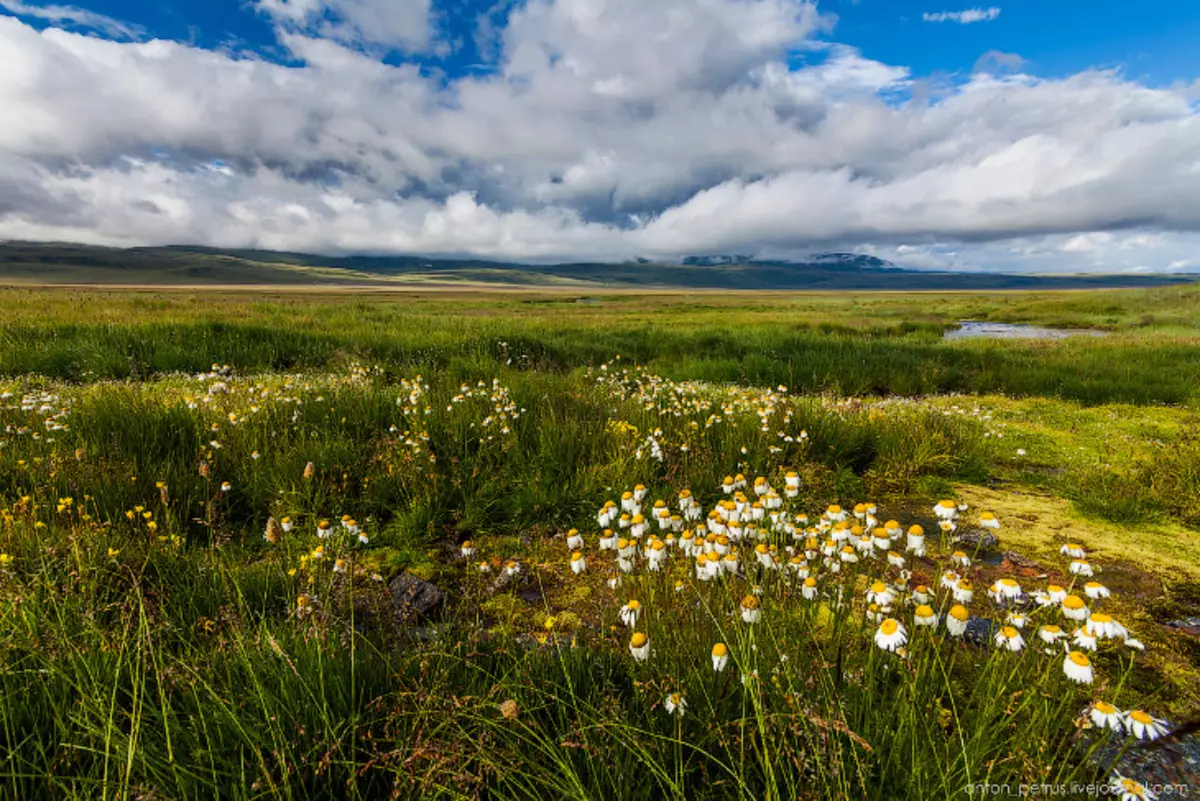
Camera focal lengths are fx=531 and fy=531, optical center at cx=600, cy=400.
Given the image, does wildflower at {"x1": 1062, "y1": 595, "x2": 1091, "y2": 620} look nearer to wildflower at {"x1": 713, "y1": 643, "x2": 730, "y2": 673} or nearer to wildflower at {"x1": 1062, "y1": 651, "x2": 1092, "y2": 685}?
wildflower at {"x1": 1062, "y1": 651, "x2": 1092, "y2": 685}

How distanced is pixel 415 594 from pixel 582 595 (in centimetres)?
106

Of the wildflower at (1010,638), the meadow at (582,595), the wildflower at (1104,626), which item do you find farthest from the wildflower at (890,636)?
the wildflower at (1104,626)

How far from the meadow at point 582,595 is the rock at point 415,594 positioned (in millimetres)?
33

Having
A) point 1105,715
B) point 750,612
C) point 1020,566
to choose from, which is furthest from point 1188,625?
point 750,612

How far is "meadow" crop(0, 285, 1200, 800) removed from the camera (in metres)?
1.81

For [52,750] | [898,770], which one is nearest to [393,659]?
[52,750]

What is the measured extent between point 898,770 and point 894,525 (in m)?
1.03

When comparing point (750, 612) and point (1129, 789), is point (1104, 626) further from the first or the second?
point (750, 612)

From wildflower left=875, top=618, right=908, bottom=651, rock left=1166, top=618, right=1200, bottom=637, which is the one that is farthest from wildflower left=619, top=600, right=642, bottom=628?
rock left=1166, top=618, right=1200, bottom=637

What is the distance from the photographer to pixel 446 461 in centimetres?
550

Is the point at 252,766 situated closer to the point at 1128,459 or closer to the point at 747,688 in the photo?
the point at 747,688

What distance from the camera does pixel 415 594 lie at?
3.35 metres

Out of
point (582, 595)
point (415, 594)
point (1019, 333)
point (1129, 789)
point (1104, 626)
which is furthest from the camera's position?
point (1019, 333)

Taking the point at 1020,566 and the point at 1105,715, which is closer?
the point at 1105,715
